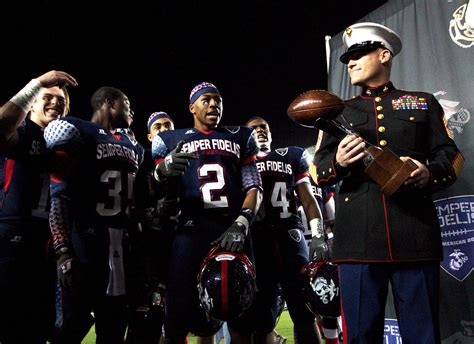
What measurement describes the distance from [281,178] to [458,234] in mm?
1682

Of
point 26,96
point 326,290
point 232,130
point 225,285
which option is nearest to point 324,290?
point 326,290

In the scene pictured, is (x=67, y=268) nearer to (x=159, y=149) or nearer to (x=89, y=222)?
(x=89, y=222)

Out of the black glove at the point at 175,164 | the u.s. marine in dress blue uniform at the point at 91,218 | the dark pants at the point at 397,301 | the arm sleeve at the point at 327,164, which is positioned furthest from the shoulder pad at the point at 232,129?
the dark pants at the point at 397,301

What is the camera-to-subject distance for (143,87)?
42.9ft

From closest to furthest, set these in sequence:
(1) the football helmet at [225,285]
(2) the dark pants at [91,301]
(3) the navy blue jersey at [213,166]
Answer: (1) the football helmet at [225,285] < (2) the dark pants at [91,301] < (3) the navy blue jersey at [213,166]

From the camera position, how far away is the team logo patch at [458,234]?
3066 millimetres

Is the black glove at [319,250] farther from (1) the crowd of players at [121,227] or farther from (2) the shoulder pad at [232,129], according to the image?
(2) the shoulder pad at [232,129]

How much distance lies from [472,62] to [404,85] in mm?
527

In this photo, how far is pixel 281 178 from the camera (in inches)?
172

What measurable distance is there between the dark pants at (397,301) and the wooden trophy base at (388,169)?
0.37 meters

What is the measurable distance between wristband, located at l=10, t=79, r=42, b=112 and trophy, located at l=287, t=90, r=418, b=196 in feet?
5.01

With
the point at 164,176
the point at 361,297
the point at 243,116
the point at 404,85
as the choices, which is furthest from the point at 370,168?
the point at 243,116

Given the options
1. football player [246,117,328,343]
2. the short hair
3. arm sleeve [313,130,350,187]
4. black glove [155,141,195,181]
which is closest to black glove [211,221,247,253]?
black glove [155,141,195,181]

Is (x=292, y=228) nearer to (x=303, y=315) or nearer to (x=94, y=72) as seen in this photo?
(x=303, y=315)
